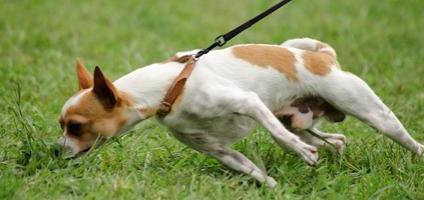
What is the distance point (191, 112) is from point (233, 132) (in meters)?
0.43

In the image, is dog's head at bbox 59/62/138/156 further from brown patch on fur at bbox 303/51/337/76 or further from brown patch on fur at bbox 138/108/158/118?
brown patch on fur at bbox 303/51/337/76

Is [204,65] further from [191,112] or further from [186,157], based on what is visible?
[186,157]

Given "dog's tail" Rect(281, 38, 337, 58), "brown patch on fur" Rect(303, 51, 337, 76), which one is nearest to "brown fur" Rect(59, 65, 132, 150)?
"brown patch on fur" Rect(303, 51, 337, 76)

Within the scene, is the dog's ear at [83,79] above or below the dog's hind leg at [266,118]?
above

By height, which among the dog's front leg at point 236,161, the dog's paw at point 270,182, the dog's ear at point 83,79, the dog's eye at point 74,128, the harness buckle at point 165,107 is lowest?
the dog's paw at point 270,182

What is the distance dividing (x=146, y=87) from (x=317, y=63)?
122 cm

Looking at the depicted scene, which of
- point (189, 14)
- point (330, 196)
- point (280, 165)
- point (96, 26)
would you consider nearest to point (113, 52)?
point (96, 26)

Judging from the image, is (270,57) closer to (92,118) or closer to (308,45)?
(308,45)

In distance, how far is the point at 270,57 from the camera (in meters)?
5.37

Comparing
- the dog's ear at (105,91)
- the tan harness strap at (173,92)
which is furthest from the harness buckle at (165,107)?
the dog's ear at (105,91)

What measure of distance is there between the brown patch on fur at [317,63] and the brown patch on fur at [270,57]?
103 millimetres

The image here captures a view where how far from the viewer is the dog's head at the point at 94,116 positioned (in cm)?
485

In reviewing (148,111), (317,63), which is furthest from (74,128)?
(317,63)

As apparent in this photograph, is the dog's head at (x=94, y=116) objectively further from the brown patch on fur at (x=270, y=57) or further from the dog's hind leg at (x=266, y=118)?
the brown patch on fur at (x=270, y=57)
